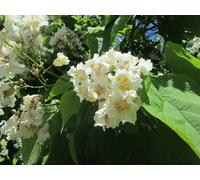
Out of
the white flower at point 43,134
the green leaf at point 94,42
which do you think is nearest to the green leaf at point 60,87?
the white flower at point 43,134

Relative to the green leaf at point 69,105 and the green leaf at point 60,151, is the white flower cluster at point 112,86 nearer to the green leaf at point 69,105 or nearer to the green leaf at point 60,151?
the green leaf at point 69,105

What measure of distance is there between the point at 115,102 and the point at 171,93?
190 millimetres

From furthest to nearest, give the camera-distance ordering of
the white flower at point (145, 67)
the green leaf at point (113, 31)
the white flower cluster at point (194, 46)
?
the white flower cluster at point (194, 46), the green leaf at point (113, 31), the white flower at point (145, 67)

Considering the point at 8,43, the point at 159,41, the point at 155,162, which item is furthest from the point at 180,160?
the point at 159,41

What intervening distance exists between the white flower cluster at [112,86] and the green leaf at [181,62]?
0.18m

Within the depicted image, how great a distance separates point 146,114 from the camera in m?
1.35

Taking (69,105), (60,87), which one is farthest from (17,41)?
(69,105)

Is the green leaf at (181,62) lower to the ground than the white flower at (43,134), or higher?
higher

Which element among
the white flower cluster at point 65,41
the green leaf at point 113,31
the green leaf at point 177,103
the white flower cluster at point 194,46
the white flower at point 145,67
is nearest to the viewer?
the green leaf at point 177,103

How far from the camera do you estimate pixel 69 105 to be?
4.39 feet

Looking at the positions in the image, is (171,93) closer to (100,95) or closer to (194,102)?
(194,102)

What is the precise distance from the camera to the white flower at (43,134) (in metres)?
1.44

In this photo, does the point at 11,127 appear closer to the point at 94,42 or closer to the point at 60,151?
the point at 60,151

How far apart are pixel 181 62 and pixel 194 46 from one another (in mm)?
823
